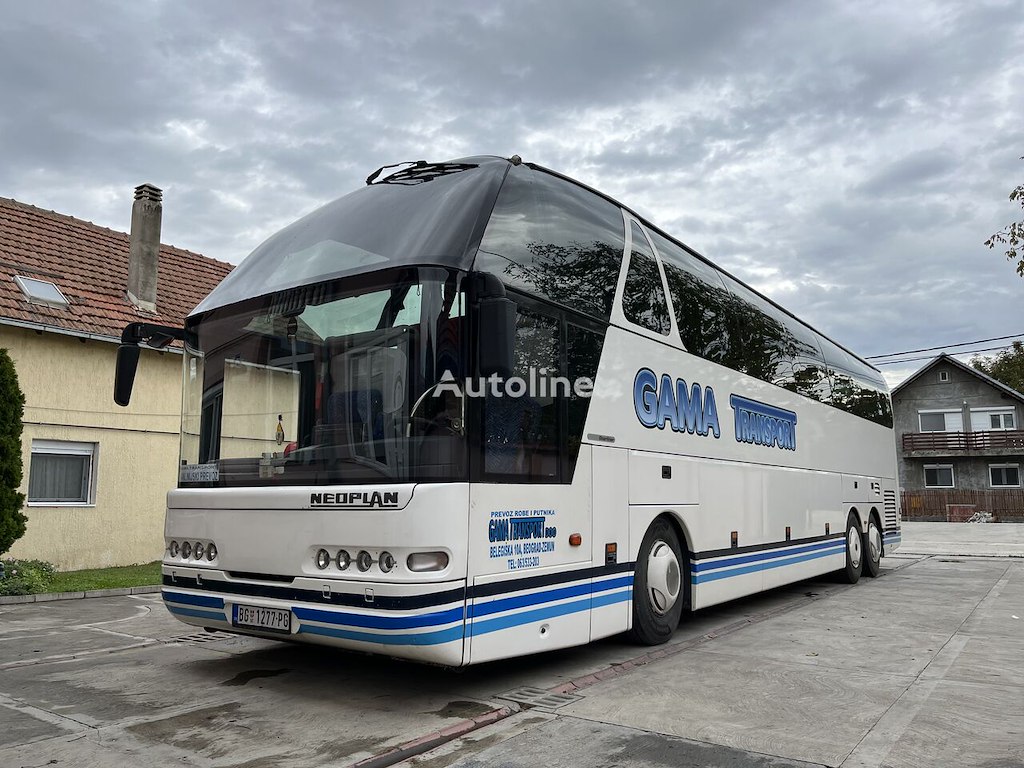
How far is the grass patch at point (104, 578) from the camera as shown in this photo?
11.5m

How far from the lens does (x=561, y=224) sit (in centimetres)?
652

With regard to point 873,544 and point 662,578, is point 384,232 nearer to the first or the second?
point 662,578

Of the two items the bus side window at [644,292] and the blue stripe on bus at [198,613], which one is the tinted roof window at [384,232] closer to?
the bus side window at [644,292]

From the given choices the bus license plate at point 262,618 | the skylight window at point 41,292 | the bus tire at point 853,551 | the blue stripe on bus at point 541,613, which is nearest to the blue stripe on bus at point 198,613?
the bus license plate at point 262,618

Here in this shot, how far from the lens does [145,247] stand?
55.0 ft

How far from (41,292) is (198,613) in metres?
10.4

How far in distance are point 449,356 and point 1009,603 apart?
9.38 metres

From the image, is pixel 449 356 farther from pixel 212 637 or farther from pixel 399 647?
pixel 212 637

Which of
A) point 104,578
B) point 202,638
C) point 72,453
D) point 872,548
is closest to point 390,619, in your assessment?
point 202,638

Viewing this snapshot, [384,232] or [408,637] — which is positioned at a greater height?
[384,232]

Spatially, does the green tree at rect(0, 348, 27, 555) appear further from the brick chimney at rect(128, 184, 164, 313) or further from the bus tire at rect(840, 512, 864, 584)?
the bus tire at rect(840, 512, 864, 584)

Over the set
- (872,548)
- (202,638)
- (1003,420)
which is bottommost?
(202,638)

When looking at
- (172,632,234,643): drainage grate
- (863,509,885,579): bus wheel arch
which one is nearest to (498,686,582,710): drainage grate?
(172,632,234,643): drainage grate

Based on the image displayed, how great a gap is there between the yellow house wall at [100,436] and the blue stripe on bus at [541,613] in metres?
10.4
